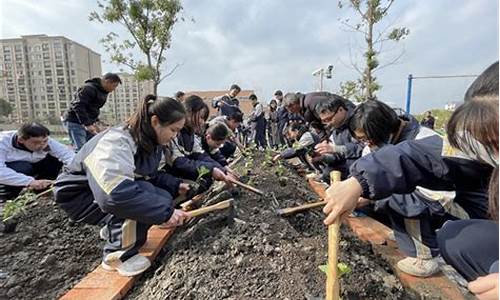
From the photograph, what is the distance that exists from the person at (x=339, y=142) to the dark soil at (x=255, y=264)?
114 centimetres

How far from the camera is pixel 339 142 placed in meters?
3.73

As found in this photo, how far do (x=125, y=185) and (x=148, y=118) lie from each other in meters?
0.49

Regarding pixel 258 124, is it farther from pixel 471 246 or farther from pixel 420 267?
pixel 471 246

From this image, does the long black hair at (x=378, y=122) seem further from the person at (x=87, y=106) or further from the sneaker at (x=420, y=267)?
the person at (x=87, y=106)

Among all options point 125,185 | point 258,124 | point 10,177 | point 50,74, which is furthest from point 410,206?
point 50,74

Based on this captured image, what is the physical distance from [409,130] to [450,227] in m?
0.84

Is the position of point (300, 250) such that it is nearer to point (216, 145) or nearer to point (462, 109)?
point (462, 109)

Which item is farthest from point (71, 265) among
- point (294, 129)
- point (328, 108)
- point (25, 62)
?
point (25, 62)

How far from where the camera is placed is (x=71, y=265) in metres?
2.45

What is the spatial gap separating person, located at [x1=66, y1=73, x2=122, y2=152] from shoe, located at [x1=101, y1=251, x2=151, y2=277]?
3.25 m

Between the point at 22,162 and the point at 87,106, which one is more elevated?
the point at 87,106

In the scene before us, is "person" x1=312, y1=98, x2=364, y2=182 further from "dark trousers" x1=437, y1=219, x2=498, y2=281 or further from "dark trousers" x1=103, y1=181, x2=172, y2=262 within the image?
"dark trousers" x1=103, y1=181, x2=172, y2=262

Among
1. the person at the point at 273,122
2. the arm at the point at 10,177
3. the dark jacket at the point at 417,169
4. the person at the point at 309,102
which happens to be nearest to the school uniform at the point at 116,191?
the dark jacket at the point at 417,169

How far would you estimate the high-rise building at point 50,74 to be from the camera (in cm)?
2081
